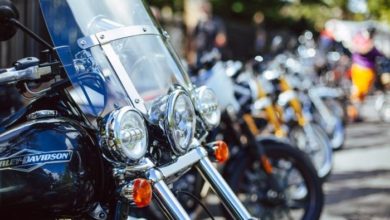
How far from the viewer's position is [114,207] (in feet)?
8.12

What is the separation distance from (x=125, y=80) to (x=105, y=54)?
0.13 m

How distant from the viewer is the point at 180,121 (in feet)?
8.36

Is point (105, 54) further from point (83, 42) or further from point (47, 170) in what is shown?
point (47, 170)

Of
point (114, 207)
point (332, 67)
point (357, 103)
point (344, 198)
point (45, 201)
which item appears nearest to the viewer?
point (45, 201)

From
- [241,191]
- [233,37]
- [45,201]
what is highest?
[233,37]

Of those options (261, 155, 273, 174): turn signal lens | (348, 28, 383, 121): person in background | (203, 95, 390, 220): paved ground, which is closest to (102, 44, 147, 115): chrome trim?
(261, 155, 273, 174): turn signal lens

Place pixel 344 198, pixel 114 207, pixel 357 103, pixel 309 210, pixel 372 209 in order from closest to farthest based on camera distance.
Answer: pixel 114 207 → pixel 309 210 → pixel 372 209 → pixel 344 198 → pixel 357 103

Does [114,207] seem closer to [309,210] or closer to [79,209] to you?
[79,209]

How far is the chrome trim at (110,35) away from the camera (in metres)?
2.55

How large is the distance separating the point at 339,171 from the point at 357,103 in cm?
471

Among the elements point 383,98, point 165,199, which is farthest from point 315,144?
point 383,98

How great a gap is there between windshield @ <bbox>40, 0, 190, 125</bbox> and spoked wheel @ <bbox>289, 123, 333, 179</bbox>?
4.19 meters

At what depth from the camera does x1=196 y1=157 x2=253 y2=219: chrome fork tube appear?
2652 mm

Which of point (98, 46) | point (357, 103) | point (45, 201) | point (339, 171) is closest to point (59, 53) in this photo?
point (98, 46)
